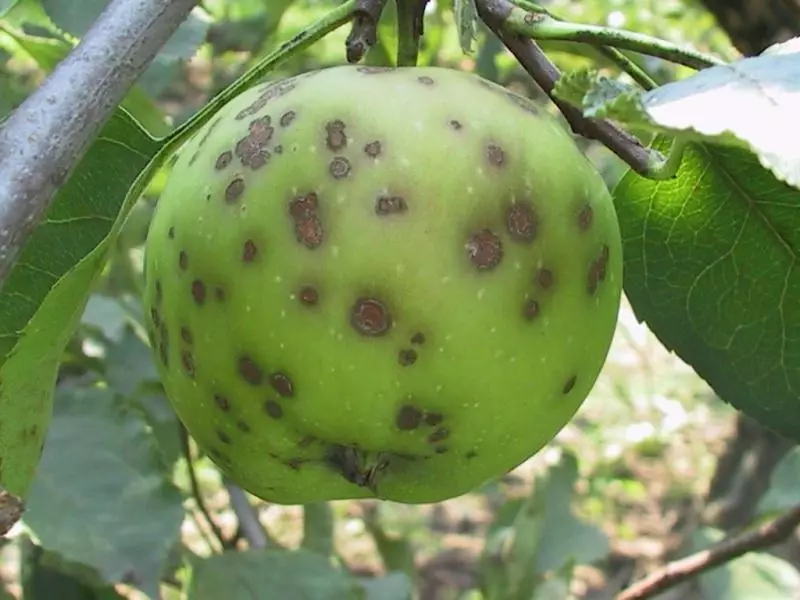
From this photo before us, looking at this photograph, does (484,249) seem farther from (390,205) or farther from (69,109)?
(69,109)

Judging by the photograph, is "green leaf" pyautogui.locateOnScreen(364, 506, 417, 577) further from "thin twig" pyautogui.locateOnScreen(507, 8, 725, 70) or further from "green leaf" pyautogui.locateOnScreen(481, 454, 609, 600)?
"thin twig" pyautogui.locateOnScreen(507, 8, 725, 70)

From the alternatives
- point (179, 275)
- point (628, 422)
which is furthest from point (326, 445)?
point (628, 422)

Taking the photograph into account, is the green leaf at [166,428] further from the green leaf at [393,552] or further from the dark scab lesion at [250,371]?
the dark scab lesion at [250,371]

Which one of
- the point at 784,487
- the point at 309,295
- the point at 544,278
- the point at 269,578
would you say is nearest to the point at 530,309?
the point at 544,278

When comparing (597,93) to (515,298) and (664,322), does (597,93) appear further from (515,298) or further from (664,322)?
(664,322)

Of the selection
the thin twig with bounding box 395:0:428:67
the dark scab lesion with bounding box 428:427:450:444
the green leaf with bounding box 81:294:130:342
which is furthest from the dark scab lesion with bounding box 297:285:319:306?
the green leaf with bounding box 81:294:130:342

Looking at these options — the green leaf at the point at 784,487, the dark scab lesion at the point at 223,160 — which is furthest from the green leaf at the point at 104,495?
the green leaf at the point at 784,487
